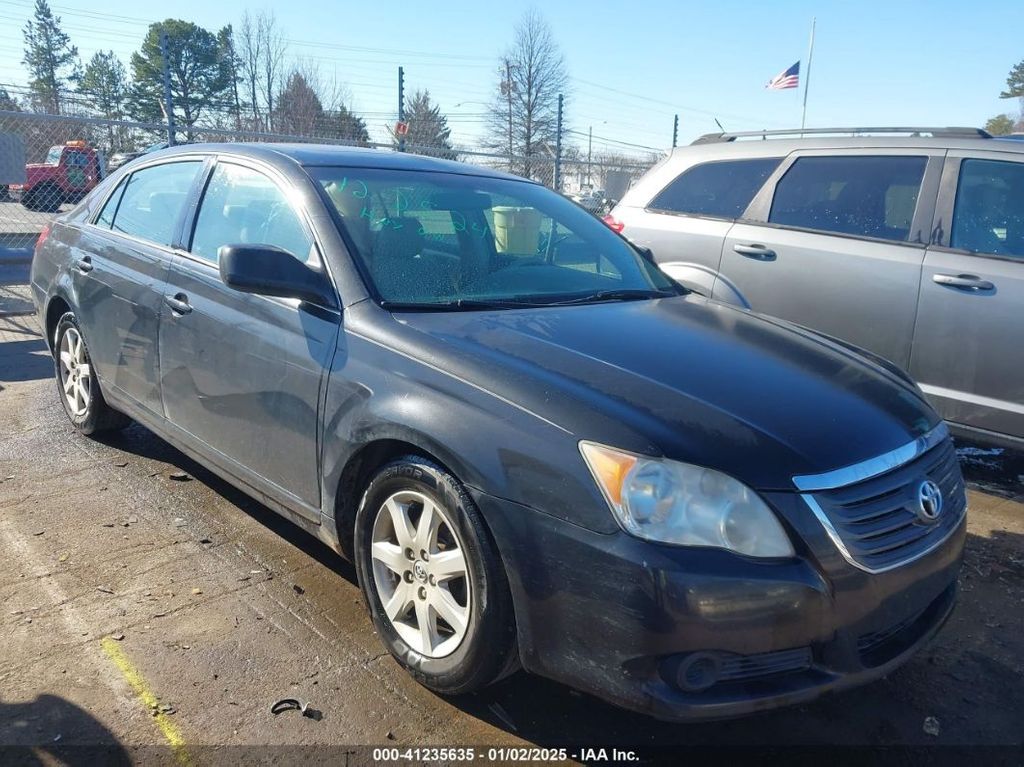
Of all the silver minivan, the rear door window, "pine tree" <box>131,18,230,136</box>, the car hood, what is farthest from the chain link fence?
"pine tree" <box>131,18,230,136</box>

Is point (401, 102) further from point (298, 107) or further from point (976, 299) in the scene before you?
point (298, 107)

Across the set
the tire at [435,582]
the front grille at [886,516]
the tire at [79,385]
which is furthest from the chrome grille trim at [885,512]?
the tire at [79,385]

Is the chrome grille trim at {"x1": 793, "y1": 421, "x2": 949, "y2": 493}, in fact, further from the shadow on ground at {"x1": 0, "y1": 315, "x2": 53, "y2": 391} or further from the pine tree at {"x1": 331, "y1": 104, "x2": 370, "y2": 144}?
the pine tree at {"x1": 331, "y1": 104, "x2": 370, "y2": 144}

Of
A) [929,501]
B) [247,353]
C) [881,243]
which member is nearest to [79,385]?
[247,353]

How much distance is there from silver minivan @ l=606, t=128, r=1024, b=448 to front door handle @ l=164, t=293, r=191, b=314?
3.12m

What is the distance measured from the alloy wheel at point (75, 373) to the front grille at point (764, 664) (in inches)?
151

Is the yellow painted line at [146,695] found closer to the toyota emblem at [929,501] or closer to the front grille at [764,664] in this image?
the front grille at [764,664]

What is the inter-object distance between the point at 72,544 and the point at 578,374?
95.9 inches

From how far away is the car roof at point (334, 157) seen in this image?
3469 millimetres

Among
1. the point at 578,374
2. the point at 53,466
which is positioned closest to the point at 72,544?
the point at 53,466

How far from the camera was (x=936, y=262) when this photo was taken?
4.46 metres

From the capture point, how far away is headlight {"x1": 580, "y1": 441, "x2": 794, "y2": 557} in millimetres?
2072

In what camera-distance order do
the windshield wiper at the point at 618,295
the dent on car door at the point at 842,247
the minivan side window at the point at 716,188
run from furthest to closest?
the minivan side window at the point at 716,188 → the dent on car door at the point at 842,247 → the windshield wiper at the point at 618,295

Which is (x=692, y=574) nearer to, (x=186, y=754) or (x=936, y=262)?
(x=186, y=754)
